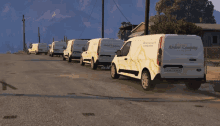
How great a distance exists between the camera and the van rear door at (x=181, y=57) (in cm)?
947

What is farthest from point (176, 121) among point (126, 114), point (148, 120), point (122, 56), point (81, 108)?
point (122, 56)

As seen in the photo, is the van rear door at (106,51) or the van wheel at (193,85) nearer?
the van wheel at (193,85)

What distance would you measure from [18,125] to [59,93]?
12.4 feet

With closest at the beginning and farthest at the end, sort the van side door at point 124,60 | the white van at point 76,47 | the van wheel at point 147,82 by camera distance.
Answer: the van wheel at point 147,82, the van side door at point 124,60, the white van at point 76,47

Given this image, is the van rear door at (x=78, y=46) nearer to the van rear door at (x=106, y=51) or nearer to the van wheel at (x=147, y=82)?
the van rear door at (x=106, y=51)

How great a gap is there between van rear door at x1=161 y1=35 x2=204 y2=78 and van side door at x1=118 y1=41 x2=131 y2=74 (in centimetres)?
283

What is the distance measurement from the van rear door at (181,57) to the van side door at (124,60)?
2831 millimetres

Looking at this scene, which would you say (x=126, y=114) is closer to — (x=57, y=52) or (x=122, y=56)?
(x=122, y=56)

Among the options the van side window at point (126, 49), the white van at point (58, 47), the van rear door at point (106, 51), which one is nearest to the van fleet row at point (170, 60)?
the van side window at point (126, 49)

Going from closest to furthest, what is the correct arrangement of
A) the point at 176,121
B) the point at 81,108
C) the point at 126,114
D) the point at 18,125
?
the point at 18,125, the point at 176,121, the point at 126,114, the point at 81,108

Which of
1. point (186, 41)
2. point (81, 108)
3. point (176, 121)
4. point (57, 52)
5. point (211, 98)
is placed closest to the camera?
point (176, 121)

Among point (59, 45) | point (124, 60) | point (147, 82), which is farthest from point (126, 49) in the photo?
point (59, 45)

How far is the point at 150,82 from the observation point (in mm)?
9773

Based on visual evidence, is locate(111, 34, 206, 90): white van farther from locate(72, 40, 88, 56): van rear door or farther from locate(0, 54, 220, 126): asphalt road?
locate(72, 40, 88, 56): van rear door
